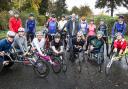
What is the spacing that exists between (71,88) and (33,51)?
2.66 metres

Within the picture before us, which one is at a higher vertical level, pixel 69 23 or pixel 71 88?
pixel 69 23

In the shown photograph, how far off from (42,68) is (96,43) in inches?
122

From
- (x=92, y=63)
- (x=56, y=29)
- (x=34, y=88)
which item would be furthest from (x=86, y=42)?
(x=34, y=88)

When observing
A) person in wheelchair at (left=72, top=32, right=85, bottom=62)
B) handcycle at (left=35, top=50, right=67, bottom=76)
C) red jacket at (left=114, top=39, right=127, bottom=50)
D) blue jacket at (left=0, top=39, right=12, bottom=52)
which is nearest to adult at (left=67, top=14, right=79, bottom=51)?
person in wheelchair at (left=72, top=32, right=85, bottom=62)

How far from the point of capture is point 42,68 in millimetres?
11312

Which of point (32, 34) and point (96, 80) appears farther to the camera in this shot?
point (32, 34)

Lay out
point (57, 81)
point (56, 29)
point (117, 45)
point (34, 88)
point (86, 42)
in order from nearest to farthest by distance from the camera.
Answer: point (34, 88) → point (57, 81) → point (117, 45) → point (86, 42) → point (56, 29)

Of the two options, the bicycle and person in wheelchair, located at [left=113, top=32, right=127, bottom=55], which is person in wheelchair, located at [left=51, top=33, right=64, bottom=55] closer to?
the bicycle

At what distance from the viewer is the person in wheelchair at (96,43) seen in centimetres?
1341

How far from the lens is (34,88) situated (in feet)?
32.2

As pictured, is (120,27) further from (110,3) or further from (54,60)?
(110,3)

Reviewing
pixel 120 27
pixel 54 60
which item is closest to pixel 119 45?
pixel 120 27

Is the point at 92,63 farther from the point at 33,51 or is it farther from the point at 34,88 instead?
the point at 34,88

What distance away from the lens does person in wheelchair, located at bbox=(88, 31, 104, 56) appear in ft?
44.0
